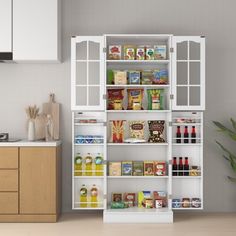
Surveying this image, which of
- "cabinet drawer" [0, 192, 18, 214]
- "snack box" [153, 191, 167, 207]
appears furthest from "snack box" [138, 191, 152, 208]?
"cabinet drawer" [0, 192, 18, 214]

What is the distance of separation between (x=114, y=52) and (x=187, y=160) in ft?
4.62

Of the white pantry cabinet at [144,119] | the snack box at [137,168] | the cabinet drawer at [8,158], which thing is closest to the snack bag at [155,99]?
the white pantry cabinet at [144,119]

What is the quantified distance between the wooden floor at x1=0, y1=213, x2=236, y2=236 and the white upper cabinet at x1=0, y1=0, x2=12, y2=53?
1867 millimetres

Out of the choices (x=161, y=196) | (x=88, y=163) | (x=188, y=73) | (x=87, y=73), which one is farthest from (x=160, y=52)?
(x=161, y=196)

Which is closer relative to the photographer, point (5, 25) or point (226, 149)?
point (5, 25)

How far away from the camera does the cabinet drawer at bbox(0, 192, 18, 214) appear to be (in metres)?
5.11

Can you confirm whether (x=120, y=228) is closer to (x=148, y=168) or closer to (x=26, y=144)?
(x=148, y=168)

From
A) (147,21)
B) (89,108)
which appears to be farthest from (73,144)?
(147,21)

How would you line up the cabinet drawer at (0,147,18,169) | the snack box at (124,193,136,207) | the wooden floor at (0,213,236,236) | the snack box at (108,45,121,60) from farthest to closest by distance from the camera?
the snack box at (124,193,136,207) → the snack box at (108,45,121,60) → the cabinet drawer at (0,147,18,169) → the wooden floor at (0,213,236,236)

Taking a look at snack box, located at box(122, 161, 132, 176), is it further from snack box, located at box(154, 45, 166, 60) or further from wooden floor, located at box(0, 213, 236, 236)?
snack box, located at box(154, 45, 166, 60)

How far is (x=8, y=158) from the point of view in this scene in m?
5.11

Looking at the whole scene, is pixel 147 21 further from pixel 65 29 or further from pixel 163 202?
pixel 163 202

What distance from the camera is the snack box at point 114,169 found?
5340mm

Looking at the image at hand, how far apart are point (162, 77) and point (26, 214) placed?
2036mm
